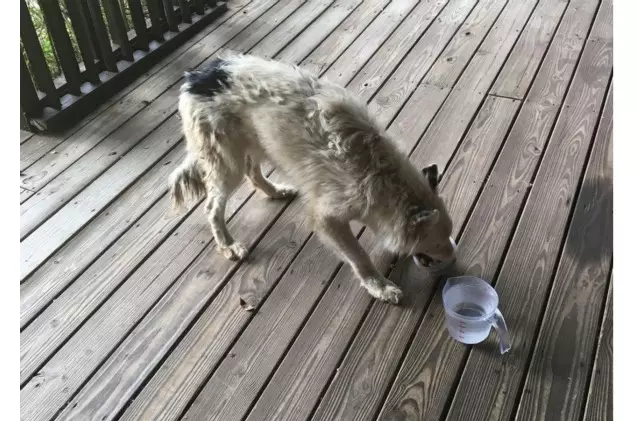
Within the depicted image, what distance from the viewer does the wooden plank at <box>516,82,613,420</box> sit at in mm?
2129

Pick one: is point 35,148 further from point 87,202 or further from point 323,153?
point 323,153

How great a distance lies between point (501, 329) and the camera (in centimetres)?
222

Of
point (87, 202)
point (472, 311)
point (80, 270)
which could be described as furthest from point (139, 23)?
point (472, 311)

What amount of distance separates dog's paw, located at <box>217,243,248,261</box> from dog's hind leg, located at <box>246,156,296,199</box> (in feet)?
1.28

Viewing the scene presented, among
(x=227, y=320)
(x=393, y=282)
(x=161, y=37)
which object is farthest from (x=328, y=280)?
(x=161, y=37)

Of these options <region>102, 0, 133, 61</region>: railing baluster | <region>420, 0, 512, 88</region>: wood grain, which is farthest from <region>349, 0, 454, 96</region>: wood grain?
<region>102, 0, 133, 61</region>: railing baluster

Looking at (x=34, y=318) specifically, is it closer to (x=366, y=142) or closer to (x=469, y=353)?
(x=366, y=142)

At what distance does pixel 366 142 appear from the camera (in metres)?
2.22

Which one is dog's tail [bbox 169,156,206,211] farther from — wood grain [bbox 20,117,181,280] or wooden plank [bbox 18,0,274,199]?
wooden plank [bbox 18,0,274,199]

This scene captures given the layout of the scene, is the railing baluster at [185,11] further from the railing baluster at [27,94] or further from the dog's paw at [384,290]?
the dog's paw at [384,290]

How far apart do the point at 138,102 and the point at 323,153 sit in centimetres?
204

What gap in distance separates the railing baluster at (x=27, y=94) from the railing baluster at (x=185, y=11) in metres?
1.38

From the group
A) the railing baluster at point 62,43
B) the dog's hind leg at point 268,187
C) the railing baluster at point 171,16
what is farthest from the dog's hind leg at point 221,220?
the railing baluster at point 171,16

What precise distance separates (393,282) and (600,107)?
1905mm
